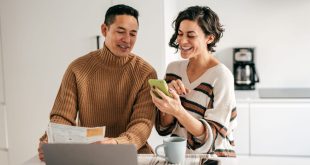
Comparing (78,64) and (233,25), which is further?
(233,25)

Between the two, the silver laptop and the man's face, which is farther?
the man's face

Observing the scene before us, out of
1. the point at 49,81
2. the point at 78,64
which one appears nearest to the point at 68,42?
the point at 49,81

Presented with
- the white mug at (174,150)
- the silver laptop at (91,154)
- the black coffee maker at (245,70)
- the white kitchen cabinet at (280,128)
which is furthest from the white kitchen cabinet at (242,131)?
the silver laptop at (91,154)

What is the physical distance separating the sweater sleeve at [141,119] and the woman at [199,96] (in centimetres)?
6

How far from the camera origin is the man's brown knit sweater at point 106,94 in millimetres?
1760

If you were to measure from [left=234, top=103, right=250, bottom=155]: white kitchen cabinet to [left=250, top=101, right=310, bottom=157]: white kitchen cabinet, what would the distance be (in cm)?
3

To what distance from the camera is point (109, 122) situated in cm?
180

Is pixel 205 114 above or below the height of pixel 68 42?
below

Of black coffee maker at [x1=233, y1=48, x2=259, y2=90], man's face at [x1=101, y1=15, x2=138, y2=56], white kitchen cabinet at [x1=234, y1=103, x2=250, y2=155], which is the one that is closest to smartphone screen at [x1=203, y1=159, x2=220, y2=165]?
man's face at [x1=101, y1=15, x2=138, y2=56]

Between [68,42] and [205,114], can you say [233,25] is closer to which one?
[68,42]

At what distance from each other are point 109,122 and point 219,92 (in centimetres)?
51

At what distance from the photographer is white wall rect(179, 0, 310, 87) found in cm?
329

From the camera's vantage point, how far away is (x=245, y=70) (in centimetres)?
327

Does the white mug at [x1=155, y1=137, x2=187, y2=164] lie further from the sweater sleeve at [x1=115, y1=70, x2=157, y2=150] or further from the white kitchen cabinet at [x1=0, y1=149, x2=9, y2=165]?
the white kitchen cabinet at [x1=0, y1=149, x2=9, y2=165]
